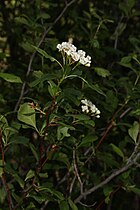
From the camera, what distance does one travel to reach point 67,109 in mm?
1646

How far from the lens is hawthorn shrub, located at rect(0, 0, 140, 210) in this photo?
1562 millimetres

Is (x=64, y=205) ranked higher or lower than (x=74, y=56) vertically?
lower

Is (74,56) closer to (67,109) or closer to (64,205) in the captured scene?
(67,109)

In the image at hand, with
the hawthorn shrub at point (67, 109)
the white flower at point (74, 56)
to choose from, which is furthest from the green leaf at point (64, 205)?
the white flower at point (74, 56)

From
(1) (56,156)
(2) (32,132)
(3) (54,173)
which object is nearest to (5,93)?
(2) (32,132)

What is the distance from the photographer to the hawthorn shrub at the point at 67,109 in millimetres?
1562

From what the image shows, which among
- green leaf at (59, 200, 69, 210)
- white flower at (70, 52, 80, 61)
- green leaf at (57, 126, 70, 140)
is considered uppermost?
white flower at (70, 52, 80, 61)

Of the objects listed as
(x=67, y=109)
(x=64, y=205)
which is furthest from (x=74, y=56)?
(x=64, y=205)

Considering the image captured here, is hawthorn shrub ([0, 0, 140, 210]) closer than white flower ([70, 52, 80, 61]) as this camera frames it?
No

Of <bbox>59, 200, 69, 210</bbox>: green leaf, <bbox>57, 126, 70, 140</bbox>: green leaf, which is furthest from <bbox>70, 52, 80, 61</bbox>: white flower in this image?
<bbox>59, 200, 69, 210</bbox>: green leaf

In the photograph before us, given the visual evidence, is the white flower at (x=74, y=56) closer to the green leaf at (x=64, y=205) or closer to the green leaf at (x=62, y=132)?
the green leaf at (x=62, y=132)

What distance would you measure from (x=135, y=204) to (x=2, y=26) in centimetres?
143

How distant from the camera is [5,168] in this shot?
1634 mm

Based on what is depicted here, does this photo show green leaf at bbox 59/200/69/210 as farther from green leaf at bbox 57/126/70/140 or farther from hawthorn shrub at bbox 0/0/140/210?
green leaf at bbox 57/126/70/140
